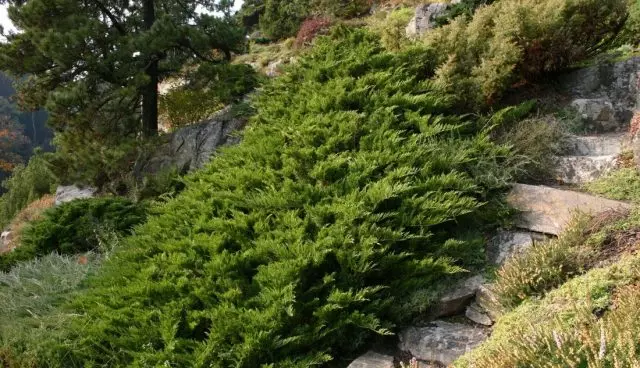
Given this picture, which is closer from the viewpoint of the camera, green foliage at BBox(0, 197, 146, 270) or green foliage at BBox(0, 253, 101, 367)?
green foliage at BBox(0, 253, 101, 367)

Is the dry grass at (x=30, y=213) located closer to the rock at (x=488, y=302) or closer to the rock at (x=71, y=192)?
the rock at (x=71, y=192)

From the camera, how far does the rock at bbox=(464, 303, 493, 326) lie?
11.6 feet

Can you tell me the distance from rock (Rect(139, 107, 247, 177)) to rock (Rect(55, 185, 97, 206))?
1328 millimetres

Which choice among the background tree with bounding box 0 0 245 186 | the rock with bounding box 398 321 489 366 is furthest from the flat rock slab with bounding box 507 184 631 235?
the background tree with bounding box 0 0 245 186

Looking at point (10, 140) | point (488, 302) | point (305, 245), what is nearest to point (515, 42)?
point (488, 302)

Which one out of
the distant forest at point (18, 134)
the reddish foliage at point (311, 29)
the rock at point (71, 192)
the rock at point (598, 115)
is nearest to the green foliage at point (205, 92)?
the rock at point (71, 192)

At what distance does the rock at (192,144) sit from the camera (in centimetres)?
880

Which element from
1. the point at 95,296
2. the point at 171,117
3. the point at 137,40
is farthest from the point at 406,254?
the point at 171,117

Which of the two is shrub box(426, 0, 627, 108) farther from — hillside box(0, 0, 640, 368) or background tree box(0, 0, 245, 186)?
background tree box(0, 0, 245, 186)

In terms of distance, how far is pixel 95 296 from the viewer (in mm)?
4105

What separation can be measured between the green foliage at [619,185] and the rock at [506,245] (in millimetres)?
821

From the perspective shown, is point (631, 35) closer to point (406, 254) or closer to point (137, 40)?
point (406, 254)

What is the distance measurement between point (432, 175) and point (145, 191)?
6.04 m

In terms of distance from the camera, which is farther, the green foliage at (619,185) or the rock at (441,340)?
the green foliage at (619,185)
